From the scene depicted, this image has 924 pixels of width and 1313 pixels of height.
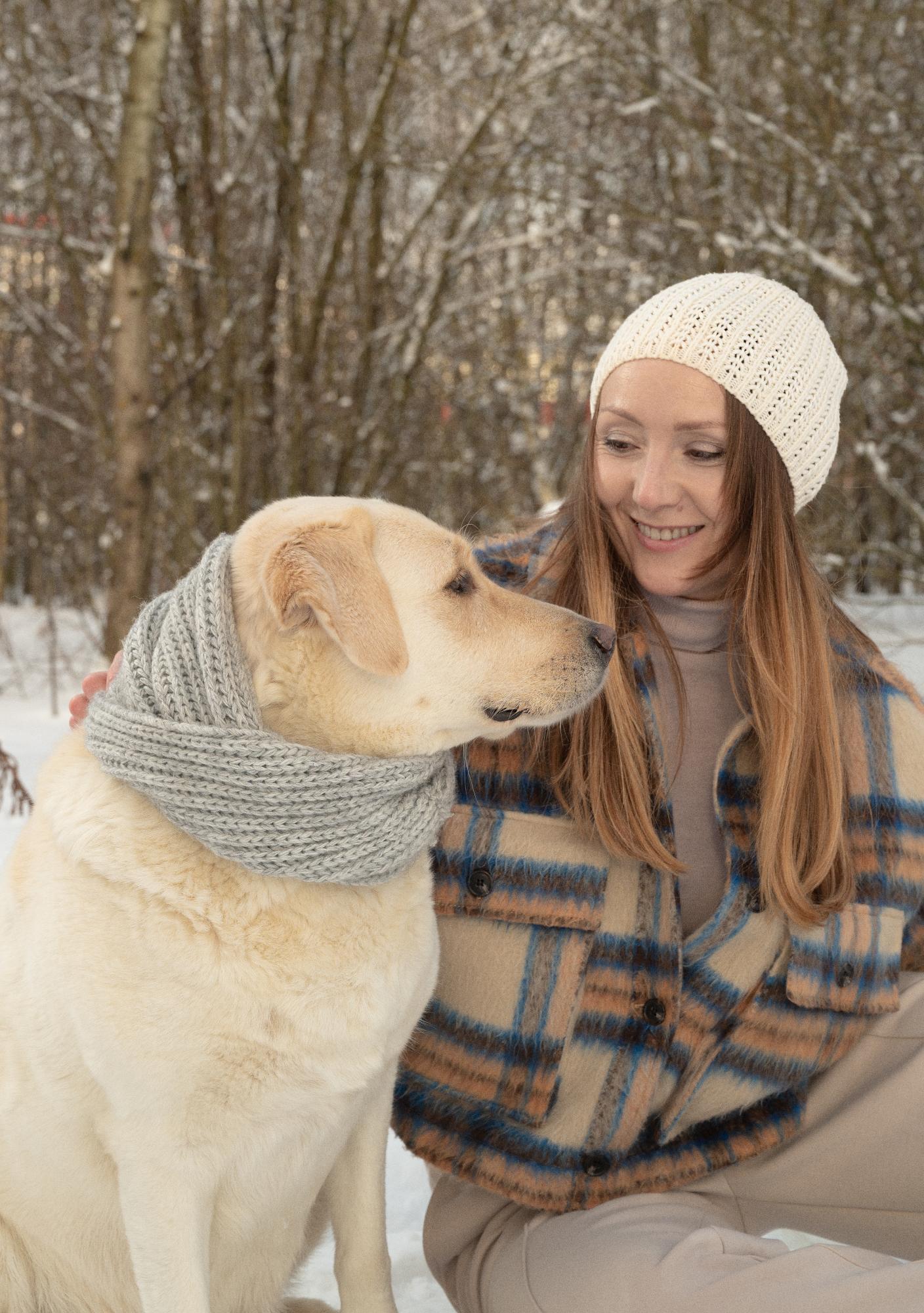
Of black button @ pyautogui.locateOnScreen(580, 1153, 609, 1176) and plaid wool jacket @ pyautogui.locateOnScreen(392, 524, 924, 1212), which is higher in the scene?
plaid wool jacket @ pyautogui.locateOnScreen(392, 524, 924, 1212)

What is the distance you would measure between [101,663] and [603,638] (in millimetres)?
6227

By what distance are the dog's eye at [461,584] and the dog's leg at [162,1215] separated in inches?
34.9

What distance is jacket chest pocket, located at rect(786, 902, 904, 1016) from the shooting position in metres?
2.07

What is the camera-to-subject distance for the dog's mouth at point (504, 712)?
6.02ft

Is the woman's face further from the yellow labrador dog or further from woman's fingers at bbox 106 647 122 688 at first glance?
woman's fingers at bbox 106 647 122 688

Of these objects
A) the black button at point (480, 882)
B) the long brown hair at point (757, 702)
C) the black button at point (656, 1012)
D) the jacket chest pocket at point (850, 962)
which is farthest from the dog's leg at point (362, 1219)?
the jacket chest pocket at point (850, 962)

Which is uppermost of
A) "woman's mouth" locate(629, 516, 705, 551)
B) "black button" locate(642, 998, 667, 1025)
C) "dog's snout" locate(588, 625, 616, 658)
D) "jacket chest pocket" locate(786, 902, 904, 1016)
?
"woman's mouth" locate(629, 516, 705, 551)

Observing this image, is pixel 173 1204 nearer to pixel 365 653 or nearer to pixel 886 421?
pixel 365 653

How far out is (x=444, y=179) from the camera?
670cm

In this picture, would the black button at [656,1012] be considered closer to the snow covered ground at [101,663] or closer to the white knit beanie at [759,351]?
the snow covered ground at [101,663]

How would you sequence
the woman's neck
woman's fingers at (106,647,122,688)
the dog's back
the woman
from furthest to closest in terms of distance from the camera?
the woman's neck < the woman < woman's fingers at (106,647,122,688) < the dog's back

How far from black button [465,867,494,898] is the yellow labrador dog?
0.68ft

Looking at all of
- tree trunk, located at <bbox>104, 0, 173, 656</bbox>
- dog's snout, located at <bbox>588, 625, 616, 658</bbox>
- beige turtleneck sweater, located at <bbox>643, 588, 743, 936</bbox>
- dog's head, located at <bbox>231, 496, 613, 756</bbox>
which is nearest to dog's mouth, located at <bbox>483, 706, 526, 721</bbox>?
dog's head, located at <bbox>231, 496, 613, 756</bbox>

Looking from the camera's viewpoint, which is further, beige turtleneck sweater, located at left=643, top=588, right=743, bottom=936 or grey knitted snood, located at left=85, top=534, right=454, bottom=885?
beige turtleneck sweater, located at left=643, top=588, right=743, bottom=936
